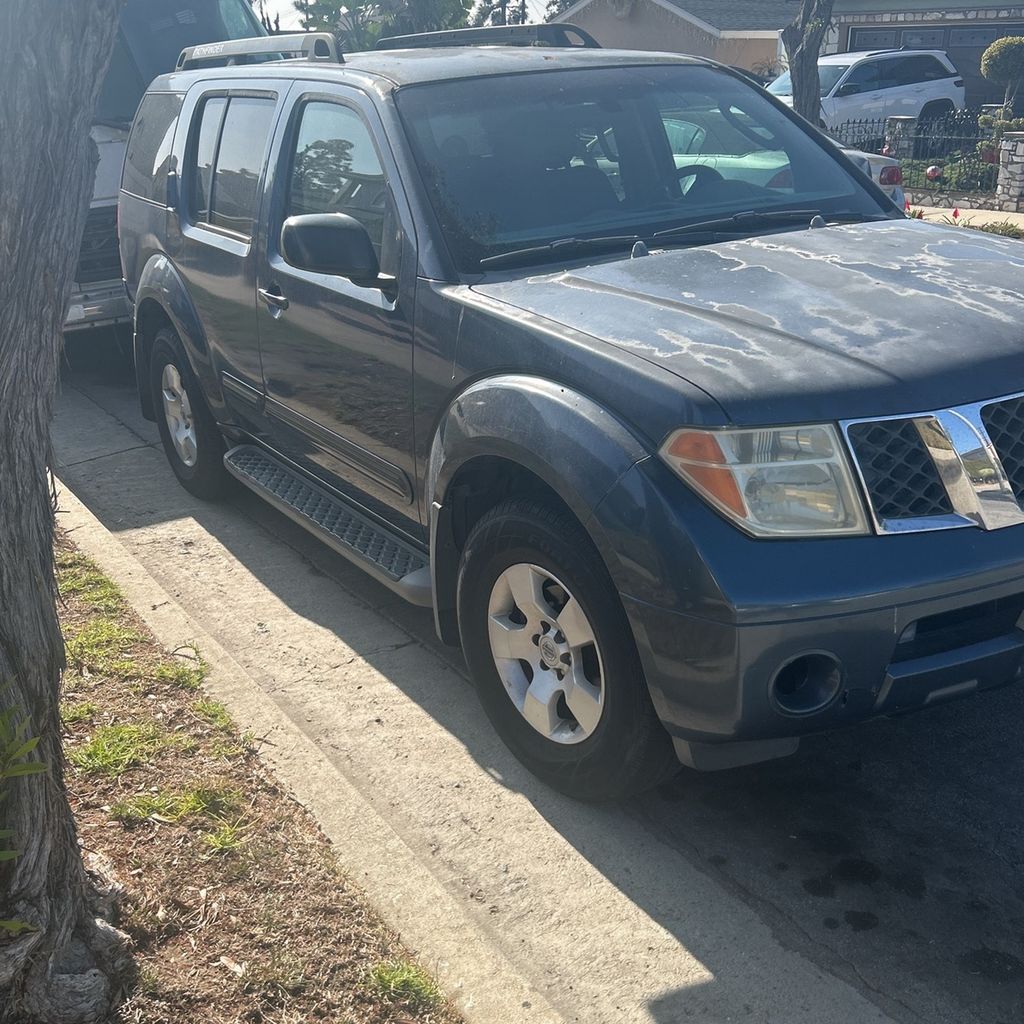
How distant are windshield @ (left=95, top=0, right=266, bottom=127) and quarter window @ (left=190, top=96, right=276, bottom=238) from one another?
4386 mm

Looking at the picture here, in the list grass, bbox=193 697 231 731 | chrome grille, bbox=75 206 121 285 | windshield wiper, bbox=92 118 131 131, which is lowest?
grass, bbox=193 697 231 731

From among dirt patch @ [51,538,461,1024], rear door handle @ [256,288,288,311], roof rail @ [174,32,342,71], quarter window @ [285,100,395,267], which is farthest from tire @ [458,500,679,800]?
roof rail @ [174,32,342,71]

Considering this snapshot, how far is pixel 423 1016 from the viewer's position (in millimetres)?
2740

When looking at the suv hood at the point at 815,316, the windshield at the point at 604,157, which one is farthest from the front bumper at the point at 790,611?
the windshield at the point at 604,157

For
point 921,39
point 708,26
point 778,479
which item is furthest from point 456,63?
point 708,26

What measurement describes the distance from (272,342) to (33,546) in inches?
99.1

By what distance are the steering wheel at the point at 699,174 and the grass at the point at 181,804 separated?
261cm

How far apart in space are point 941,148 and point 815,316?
17187 millimetres

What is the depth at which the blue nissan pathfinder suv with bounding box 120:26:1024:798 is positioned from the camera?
2.96m

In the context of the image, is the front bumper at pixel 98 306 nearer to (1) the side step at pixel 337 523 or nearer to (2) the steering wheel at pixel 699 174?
(1) the side step at pixel 337 523

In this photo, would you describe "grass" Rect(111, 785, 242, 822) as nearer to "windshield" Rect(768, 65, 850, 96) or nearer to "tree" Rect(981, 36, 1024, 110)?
"windshield" Rect(768, 65, 850, 96)

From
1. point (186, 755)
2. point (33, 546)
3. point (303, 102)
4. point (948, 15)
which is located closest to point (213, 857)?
point (186, 755)

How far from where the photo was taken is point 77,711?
3.98m

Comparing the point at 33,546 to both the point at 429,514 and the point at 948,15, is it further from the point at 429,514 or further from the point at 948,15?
the point at 948,15
